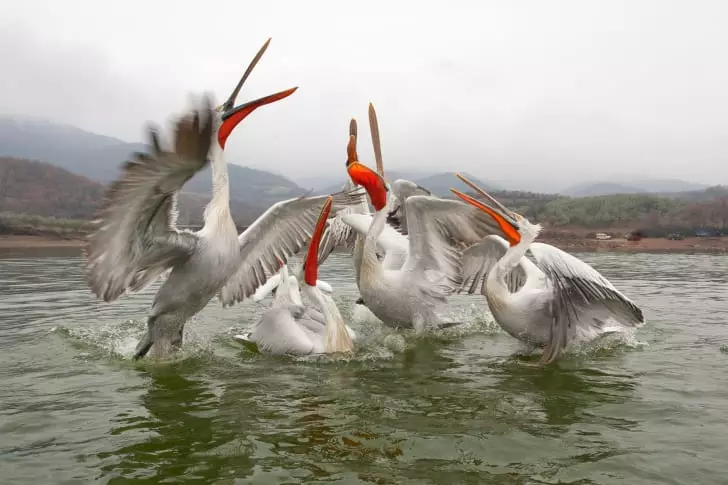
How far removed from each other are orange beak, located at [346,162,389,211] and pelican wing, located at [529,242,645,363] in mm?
1831

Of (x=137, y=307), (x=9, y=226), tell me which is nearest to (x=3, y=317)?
(x=137, y=307)

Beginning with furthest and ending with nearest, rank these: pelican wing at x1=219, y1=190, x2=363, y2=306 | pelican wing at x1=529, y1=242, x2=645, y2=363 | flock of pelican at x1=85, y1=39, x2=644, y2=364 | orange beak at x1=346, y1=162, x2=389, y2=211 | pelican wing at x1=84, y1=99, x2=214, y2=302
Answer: pelican wing at x1=219, y1=190, x2=363, y2=306 < orange beak at x1=346, y1=162, x2=389, y2=211 < pelican wing at x1=529, y1=242, x2=645, y2=363 < flock of pelican at x1=85, y1=39, x2=644, y2=364 < pelican wing at x1=84, y1=99, x2=214, y2=302

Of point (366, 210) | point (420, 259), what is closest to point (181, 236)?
point (420, 259)

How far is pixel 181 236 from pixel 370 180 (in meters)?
2.37

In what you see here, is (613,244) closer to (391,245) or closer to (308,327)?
(391,245)

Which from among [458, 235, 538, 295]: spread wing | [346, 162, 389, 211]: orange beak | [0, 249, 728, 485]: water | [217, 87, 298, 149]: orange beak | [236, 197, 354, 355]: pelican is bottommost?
[0, 249, 728, 485]: water

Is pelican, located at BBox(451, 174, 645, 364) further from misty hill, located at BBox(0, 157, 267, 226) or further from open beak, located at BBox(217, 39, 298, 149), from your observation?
misty hill, located at BBox(0, 157, 267, 226)

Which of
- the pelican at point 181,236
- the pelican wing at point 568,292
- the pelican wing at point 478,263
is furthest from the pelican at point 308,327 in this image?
the pelican wing at point 478,263

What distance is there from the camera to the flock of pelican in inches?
207

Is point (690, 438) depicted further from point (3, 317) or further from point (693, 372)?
point (3, 317)

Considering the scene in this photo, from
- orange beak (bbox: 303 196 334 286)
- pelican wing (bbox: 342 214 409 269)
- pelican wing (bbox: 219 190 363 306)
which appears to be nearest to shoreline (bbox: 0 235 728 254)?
pelican wing (bbox: 342 214 409 269)

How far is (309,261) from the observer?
6777mm

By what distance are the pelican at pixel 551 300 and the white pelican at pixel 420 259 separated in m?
0.52

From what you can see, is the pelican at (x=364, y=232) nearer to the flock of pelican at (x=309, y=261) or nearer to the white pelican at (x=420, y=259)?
the flock of pelican at (x=309, y=261)
